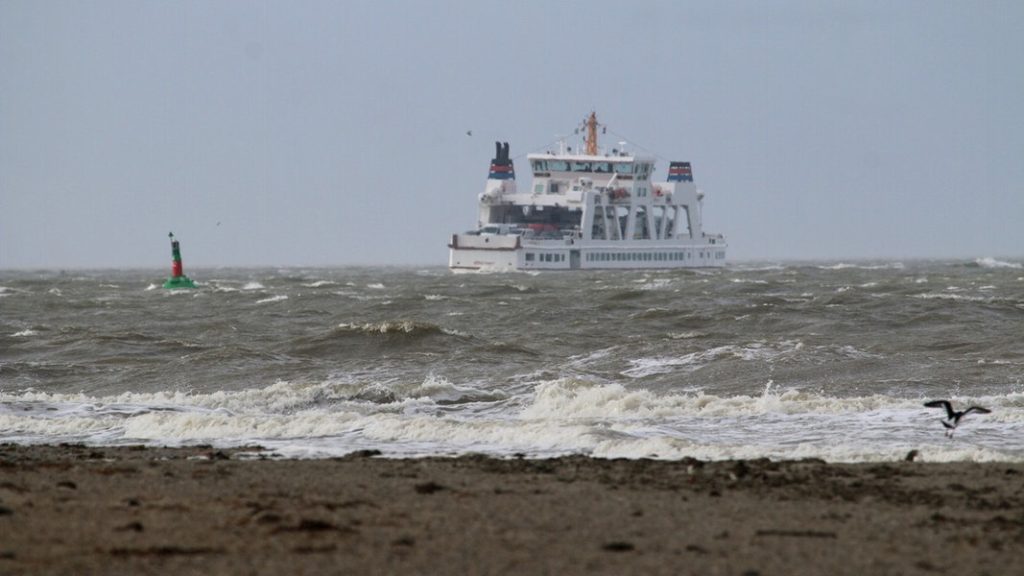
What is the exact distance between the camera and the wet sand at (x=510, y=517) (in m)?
6.52

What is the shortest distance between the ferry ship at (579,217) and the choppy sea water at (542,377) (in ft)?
135

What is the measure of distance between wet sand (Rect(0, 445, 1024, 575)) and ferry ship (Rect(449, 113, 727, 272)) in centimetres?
6924

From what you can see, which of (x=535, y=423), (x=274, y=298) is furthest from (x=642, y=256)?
(x=535, y=423)

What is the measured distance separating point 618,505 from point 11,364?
17045mm

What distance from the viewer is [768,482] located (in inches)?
363

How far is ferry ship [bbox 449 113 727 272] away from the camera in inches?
3174

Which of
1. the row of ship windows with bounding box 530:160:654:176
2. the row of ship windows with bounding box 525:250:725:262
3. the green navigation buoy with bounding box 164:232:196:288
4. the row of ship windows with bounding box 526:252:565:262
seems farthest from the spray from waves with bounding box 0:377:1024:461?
the row of ship windows with bounding box 530:160:654:176

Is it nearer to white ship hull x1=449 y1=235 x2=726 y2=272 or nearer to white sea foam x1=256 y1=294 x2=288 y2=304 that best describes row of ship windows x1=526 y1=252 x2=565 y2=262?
white ship hull x1=449 y1=235 x2=726 y2=272

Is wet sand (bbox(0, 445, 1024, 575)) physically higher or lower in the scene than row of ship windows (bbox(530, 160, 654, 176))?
lower

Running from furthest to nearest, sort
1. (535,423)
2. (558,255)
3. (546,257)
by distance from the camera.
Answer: (558,255) < (546,257) < (535,423)

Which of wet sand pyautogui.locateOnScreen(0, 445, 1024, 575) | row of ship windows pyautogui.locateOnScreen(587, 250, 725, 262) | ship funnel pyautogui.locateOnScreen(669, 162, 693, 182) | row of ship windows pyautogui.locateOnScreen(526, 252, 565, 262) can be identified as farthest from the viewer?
ship funnel pyautogui.locateOnScreen(669, 162, 693, 182)

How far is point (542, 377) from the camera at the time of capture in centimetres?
1994

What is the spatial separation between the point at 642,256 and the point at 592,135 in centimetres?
945

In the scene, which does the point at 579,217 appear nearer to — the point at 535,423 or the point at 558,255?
the point at 558,255
